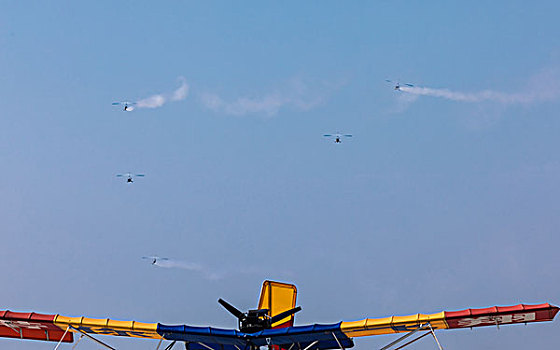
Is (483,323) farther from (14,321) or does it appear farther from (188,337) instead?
(14,321)

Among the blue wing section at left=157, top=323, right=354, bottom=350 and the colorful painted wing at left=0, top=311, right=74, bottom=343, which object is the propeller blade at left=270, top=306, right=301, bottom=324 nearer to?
the blue wing section at left=157, top=323, right=354, bottom=350

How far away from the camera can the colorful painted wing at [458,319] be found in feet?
117

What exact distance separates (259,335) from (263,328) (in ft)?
4.06

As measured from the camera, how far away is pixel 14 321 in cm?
4075

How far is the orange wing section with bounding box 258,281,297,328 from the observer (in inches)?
1890

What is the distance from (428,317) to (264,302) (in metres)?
13.9

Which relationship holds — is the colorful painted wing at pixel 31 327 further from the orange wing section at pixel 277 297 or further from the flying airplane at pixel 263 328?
the orange wing section at pixel 277 297

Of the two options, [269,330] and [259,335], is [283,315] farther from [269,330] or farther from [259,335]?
[259,335]

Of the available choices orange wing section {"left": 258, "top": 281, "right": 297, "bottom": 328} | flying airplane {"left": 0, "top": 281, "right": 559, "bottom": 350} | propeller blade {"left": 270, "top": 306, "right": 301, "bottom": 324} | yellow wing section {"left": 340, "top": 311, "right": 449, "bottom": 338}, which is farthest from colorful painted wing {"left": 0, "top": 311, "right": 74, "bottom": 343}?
yellow wing section {"left": 340, "top": 311, "right": 449, "bottom": 338}

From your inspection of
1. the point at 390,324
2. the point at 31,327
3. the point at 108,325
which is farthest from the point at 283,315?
the point at 31,327

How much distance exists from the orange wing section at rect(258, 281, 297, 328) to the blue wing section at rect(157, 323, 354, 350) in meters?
7.54

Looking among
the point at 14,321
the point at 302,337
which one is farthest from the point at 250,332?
the point at 14,321

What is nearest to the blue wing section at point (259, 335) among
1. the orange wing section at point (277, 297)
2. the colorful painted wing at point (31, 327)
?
the colorful painted wing at point (31, 327)

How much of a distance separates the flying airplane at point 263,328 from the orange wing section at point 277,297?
4.57 metres
